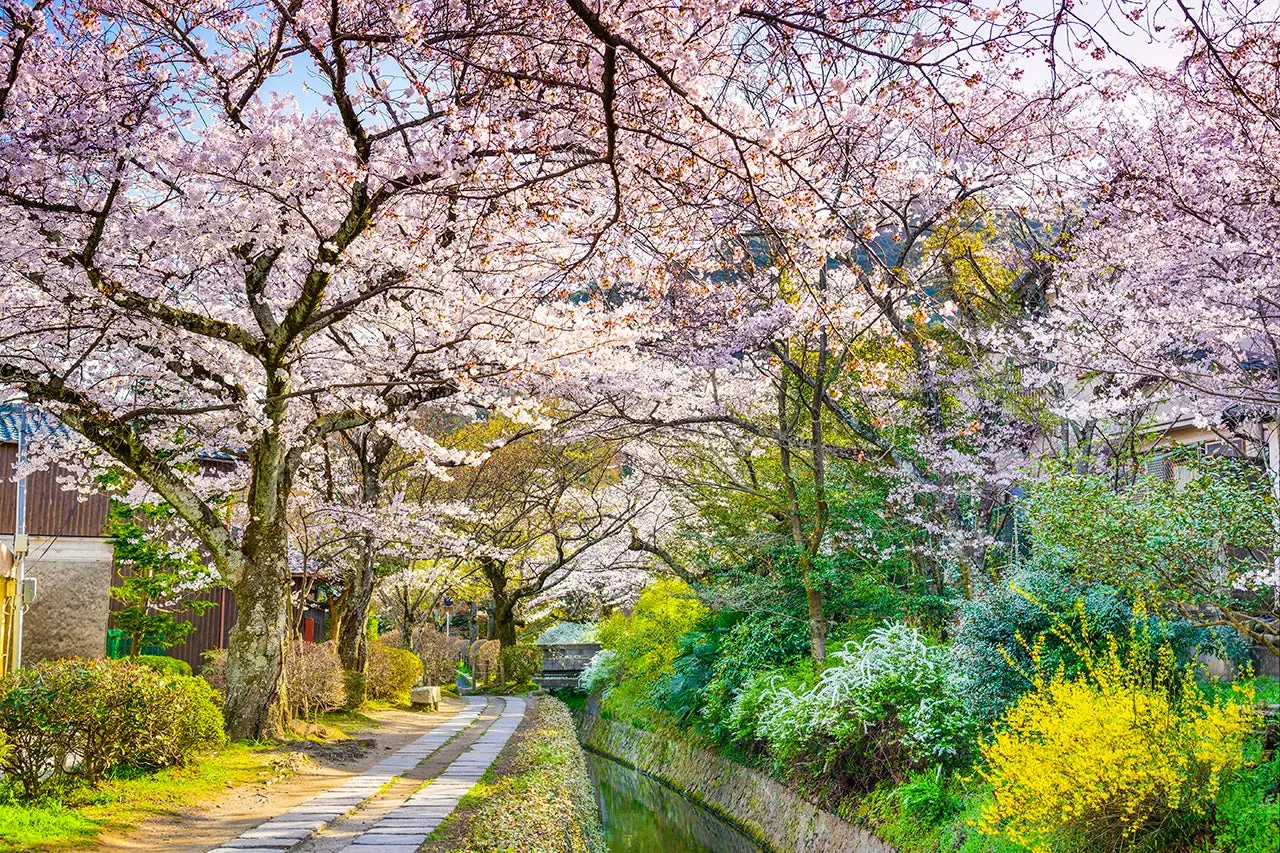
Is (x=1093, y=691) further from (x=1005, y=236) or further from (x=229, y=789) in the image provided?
(x=1005, y=236)

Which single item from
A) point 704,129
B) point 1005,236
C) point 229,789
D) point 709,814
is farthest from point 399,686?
point 704,129

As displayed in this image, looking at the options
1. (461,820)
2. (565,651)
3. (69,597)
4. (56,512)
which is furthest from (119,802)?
(565,651)

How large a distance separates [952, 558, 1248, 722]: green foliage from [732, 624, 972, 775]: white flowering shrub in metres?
0.32

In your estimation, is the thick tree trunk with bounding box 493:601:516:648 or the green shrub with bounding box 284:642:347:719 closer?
the green shrub with bounding box 284:642:347:719

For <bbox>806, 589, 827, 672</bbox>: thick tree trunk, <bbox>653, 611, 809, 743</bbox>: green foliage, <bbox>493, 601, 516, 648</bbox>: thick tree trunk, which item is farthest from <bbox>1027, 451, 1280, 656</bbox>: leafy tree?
<bbox>493, 601, 516, 648</bbox>: thick tree trunk

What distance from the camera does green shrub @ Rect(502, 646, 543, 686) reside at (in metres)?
26.8

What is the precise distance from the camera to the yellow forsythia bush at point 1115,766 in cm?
554

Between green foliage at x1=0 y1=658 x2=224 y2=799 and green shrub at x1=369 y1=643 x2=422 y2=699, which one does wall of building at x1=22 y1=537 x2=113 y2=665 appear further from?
green foliage at x1=0 y1=658 x2=224 y2=799

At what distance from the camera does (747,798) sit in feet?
37.8

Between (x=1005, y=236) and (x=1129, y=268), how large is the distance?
3048mm

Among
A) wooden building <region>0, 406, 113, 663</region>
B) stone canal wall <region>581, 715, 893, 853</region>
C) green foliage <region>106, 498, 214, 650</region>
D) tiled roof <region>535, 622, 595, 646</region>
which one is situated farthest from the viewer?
tiled roof <region>535, 622, 595, 646</region>

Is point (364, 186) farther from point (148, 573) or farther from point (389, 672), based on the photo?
point (389, 672)

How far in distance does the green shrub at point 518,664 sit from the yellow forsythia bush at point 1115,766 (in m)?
21.7

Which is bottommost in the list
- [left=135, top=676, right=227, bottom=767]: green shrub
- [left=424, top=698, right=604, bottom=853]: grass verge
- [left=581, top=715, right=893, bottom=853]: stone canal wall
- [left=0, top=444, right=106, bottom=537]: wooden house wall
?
[left=581, top=715, right=893, bottom=853]: stone canal wall
